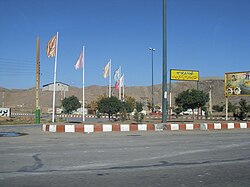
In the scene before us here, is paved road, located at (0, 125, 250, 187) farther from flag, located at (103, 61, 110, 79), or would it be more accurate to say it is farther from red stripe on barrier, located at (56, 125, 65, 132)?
flag, located at (103, 61, 110, 79)

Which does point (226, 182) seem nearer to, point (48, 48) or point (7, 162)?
point (7, 162)

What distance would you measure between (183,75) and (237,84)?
6.92 meters

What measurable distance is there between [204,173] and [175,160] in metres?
2.01

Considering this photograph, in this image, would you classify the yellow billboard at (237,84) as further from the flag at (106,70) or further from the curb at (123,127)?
the curb at (123,127)

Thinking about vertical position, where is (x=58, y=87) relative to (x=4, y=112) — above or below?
above

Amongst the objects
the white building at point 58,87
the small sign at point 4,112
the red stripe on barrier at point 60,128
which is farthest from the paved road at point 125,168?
the white building at point 58,87

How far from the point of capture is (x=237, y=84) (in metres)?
41.7

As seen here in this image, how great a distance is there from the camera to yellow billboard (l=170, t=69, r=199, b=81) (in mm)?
43625

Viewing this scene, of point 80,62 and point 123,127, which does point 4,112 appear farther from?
point 123,127

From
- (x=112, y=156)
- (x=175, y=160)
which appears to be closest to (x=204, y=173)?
(x=175, y=160)

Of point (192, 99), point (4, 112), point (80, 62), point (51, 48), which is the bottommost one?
point (4, 112)

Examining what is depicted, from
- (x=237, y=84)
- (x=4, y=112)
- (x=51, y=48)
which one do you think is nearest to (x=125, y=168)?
(x=51, y=48)

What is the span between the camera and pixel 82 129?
Result: 873 inches

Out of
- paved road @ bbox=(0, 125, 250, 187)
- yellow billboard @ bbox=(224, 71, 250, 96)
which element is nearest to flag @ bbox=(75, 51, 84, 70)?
yellow billboard @ bbox=(224, 71, 250, 96)
